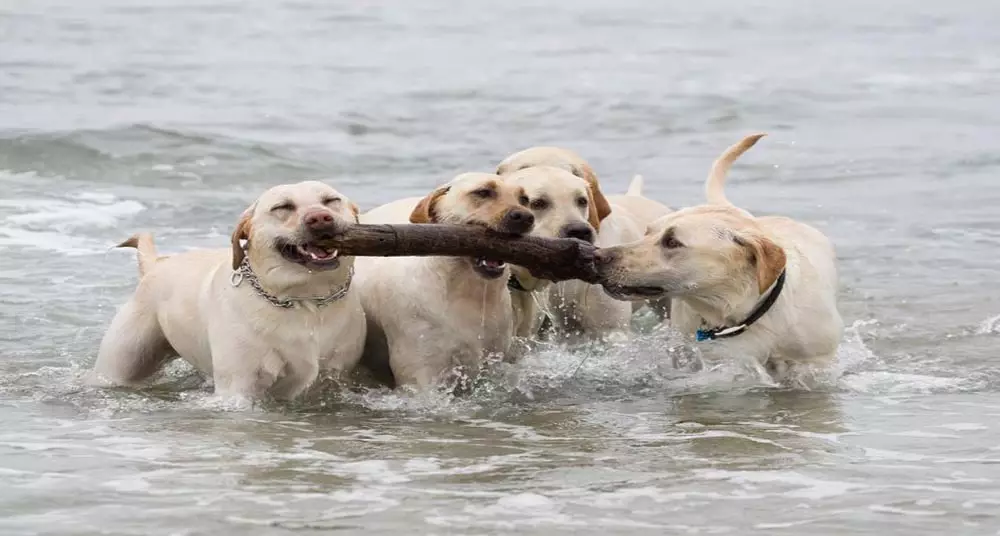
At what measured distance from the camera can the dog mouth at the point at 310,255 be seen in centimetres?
666

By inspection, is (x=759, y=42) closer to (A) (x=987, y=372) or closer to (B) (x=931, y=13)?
(B) (x=931, y=13)

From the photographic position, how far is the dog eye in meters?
6.96

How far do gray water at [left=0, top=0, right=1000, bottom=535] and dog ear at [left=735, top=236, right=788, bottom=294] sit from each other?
0.62 metres

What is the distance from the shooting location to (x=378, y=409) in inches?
282

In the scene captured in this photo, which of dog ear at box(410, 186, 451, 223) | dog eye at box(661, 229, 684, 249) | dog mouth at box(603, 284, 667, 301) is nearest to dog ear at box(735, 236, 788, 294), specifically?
dog eye at box(661, 229, 684, 249)

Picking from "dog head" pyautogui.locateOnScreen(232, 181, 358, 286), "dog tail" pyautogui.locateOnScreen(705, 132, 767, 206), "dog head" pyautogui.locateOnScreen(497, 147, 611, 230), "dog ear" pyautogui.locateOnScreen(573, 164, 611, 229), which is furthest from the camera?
"dog tail" pyautogui.locateOnScreen(705, 132, 767, 206)

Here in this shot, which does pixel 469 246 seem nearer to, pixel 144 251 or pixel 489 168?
pixel 144 251

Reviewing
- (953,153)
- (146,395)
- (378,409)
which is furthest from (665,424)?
(953,153)

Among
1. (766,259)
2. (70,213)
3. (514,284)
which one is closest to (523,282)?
(514,284)

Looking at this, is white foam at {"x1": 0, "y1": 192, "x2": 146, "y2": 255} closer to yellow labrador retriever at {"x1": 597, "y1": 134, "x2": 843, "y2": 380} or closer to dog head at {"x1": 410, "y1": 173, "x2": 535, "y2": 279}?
dog head at {"x1": 410, "y1": 173, "x2": 535, "y2": 279}

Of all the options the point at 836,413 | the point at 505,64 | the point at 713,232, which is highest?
the point at 505,64

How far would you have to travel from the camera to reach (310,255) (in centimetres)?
667

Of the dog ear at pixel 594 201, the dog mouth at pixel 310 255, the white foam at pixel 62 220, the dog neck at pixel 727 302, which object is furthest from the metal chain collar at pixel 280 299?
the white foam at pixel 62 220

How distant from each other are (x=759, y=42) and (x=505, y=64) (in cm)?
562
